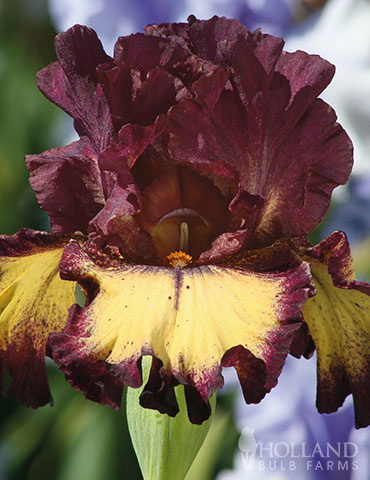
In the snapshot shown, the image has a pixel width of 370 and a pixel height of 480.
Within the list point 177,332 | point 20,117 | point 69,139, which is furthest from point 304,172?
point 20,117

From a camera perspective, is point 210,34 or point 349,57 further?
point 349,57

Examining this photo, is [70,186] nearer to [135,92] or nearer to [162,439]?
[135,92]

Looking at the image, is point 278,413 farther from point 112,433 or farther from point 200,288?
point 200,288

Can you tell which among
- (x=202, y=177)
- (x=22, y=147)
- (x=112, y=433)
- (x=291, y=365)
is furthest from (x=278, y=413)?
(x=22, y=147)

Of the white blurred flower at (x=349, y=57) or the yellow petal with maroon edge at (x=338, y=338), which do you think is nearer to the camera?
the yellow petal with maroon edge at (x=338, y=338)

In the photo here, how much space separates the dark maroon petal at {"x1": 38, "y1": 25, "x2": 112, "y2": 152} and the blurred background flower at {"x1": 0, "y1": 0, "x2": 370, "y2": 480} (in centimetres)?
54

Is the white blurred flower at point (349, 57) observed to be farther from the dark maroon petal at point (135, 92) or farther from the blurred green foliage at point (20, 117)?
the dark maroon petal at point (135, 92)

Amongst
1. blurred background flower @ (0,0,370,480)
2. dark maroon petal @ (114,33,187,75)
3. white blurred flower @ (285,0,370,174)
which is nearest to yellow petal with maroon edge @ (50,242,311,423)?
dark maroon petal @ (114,33,187,75)

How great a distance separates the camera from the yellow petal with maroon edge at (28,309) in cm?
52

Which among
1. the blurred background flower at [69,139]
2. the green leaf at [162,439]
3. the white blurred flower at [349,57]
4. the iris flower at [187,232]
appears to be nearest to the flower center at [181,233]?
the iris flower at [187,232]

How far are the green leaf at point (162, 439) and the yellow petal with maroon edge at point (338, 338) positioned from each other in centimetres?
8

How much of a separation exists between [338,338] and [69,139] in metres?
0.81

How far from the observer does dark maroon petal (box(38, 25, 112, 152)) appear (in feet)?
1.62

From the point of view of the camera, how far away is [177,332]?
16.8 inches
